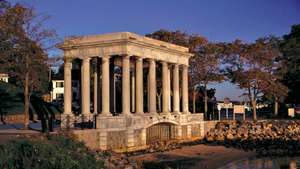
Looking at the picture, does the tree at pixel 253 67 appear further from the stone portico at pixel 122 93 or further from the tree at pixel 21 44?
the tree at pixel 21 44

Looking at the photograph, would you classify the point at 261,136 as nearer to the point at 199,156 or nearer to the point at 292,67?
the point at 199,156

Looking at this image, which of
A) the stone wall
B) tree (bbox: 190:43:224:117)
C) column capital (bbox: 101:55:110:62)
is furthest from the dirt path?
the stone wall

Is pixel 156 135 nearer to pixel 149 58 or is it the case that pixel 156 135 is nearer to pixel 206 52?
pixel 149 58

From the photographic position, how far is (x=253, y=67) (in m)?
69.7

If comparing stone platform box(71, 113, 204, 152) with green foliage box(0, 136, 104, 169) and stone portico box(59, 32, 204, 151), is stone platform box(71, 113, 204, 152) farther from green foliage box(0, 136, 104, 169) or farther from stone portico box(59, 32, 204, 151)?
green foliage box(0, 136, 104, 169)

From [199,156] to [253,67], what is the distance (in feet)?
89.6

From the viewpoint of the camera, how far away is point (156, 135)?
5378cm

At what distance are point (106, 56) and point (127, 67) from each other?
2.38 metres

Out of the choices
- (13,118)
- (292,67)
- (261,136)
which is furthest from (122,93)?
(292,67)

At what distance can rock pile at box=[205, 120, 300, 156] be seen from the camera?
55.1 m

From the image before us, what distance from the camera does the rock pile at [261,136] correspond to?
5512 centimetres

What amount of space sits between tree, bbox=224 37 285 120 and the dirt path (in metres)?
18.0

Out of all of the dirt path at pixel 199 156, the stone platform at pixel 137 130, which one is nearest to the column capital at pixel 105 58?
the stone platform at pixel 137 130

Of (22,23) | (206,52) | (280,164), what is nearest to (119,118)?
(22,23)
